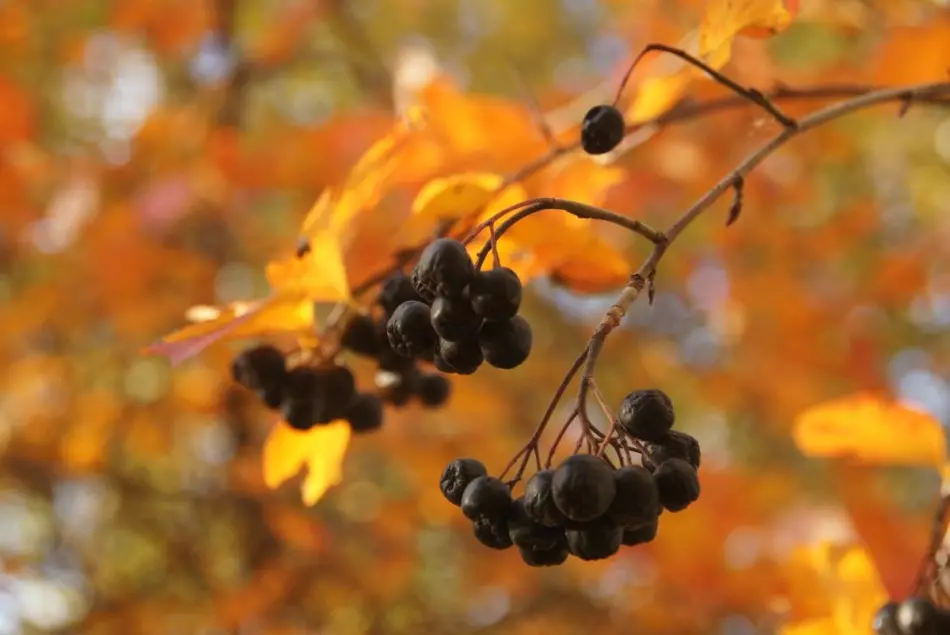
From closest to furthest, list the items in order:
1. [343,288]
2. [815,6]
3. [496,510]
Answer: [496,510]
[343,288]
[815,6]

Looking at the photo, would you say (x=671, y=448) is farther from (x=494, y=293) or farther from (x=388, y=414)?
(x=388, y=414)

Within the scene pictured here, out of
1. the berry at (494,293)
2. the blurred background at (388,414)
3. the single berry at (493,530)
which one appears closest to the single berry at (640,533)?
the single berry at (493,530)

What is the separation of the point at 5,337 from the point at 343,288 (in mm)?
2819

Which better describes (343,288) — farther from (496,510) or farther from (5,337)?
(5,337)

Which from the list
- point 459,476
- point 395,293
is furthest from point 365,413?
point 459,476

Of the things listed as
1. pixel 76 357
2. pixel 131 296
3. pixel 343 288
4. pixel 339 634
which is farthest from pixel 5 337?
pixel 343 288

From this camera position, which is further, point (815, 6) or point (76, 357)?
point (76, 357)

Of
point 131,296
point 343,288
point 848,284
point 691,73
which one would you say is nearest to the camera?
point 343,288

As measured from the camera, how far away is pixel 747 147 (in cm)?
307

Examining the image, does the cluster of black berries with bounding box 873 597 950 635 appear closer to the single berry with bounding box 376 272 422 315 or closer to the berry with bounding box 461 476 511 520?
the berry with bounding box 461 476 511 520

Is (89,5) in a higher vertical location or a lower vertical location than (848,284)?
higher

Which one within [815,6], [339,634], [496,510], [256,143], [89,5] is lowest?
[496,510]

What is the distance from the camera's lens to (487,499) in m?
0.75

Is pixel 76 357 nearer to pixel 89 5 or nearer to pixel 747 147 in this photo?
pixel 89 5
